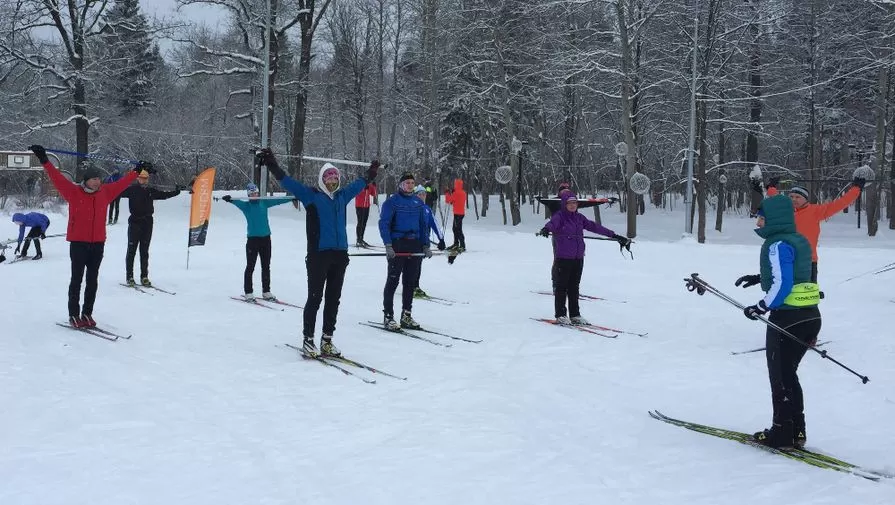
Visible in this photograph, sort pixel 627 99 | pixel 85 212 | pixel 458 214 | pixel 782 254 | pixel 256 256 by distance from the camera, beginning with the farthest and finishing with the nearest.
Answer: pixel 627 99 < pixel 458 214 < pixel 256 256 < pixel 85 212 < pixel 782 254

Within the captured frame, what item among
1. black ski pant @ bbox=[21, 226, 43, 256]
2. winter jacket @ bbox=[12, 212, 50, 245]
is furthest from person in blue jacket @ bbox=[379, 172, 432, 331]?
winter jacket @ bbox=[12, 212, 50, 245]

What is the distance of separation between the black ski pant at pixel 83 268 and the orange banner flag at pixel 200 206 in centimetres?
580

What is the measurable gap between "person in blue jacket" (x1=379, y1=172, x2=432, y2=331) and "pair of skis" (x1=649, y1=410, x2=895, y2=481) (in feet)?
13.7

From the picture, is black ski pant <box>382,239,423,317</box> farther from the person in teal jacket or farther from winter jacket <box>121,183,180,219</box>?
winter jacket <box>121,183,180,219</box>

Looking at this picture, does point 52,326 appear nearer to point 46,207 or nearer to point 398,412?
point 398,412

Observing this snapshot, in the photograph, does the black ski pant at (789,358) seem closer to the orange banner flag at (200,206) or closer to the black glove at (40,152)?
the black glove at (40,152)

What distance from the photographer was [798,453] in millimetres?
4992

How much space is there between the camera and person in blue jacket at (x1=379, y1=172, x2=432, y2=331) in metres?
9.30

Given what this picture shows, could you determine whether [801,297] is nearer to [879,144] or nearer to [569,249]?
[569,249]

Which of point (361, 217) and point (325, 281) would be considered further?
point (361, 217)

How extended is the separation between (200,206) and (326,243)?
8.22 metres

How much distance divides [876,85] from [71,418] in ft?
110

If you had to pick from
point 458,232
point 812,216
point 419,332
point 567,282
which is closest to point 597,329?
point 567,282

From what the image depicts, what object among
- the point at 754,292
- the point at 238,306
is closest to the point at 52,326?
the point at 238,306
